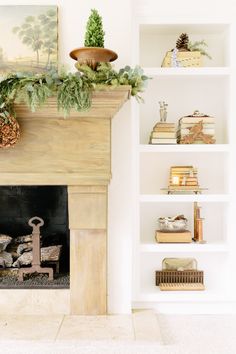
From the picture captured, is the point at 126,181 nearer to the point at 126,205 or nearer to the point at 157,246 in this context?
the point at 126,205

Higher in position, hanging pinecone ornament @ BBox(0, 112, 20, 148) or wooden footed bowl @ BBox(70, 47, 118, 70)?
wooden footed bowl @ BBox(70, 47, 118, 70)

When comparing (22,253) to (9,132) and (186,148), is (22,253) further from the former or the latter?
(186,148)

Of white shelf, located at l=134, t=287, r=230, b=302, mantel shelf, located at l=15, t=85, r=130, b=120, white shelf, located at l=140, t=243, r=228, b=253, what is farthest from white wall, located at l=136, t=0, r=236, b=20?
white shelf, located at l=134, t=287, r=230, b=302

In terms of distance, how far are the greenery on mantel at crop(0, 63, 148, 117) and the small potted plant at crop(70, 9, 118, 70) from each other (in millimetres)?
51

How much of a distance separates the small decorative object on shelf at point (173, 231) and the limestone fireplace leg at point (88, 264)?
0.51 metres

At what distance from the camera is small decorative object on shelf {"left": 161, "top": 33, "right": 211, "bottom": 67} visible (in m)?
2.77

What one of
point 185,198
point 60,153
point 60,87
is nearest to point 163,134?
point 185,198

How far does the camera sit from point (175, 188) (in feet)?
9.18

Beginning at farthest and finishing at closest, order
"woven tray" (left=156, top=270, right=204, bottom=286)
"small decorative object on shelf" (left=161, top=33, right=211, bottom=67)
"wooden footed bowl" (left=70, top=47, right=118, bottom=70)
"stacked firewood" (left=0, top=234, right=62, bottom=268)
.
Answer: "woven tray" (left=156, top=270, right=204, bottom=286) < "small decorative object on shelf" (left=161, top=33, right=211, bottom=67) < "stacked firewood" (left=0, top=234, right=62, bottom=268) < "wooden footed bowl" (left=70, top=47, right=118, bottom=70)

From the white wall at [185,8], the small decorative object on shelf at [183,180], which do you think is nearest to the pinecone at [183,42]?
the white wall at [185,8]

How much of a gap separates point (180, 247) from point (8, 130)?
4.62ft

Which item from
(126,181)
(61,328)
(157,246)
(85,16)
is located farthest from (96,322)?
(85,16)

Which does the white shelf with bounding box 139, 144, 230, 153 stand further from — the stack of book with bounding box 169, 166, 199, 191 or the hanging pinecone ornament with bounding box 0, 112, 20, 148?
the hanging pinecone ornament with bounding box 0, 112, 20, 148

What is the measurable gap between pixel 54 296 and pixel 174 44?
6.68ft
